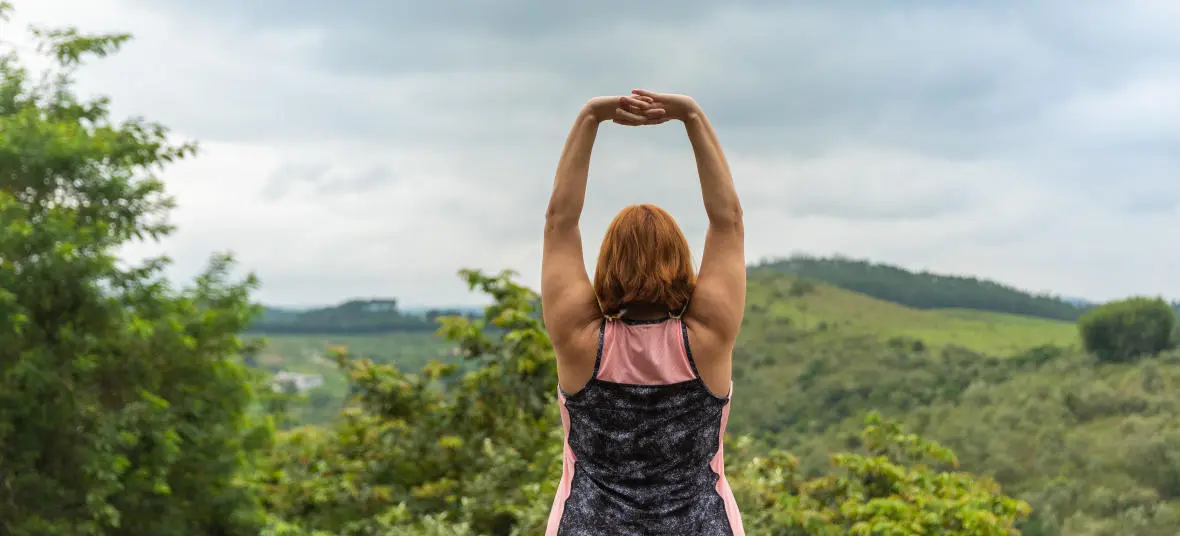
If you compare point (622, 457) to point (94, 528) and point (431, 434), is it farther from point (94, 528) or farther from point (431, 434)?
point (94, 528)

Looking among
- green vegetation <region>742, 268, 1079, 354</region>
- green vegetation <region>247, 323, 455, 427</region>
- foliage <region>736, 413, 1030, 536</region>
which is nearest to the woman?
foliage <region>736, 413, 1030, 536</region>

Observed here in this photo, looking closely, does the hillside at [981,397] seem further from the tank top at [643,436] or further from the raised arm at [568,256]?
the raised arm at [568,256]

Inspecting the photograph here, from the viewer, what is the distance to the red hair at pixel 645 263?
2.19 meters

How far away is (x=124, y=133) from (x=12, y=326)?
2103mm

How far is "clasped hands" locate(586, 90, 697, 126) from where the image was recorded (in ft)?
7.57

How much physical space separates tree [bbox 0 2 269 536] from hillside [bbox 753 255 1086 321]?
1594 cm

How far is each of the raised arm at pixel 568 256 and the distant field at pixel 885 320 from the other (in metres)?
17.1

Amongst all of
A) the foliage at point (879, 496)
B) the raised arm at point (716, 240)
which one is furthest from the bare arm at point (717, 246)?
the foliage at point (879, 496)

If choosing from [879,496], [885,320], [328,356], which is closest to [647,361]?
[879,496]

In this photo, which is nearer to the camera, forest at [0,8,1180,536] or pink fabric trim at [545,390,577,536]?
pink fabric trim at [545,390,577,536]

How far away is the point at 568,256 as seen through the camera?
2.23 m

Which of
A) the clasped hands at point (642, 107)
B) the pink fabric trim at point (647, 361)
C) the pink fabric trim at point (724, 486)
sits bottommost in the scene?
the pink fabric trim at point (724, 486)

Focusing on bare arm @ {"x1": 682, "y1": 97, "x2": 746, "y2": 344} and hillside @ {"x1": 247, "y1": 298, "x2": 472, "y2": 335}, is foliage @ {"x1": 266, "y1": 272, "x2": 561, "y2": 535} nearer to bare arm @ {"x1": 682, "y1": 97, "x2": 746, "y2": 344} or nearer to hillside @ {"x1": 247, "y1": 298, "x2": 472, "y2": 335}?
bare arm @ {"x1": 682, "y1": 97, "x2": 746, "y2": 344}

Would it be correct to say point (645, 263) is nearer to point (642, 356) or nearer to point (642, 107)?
point (642, 356)
